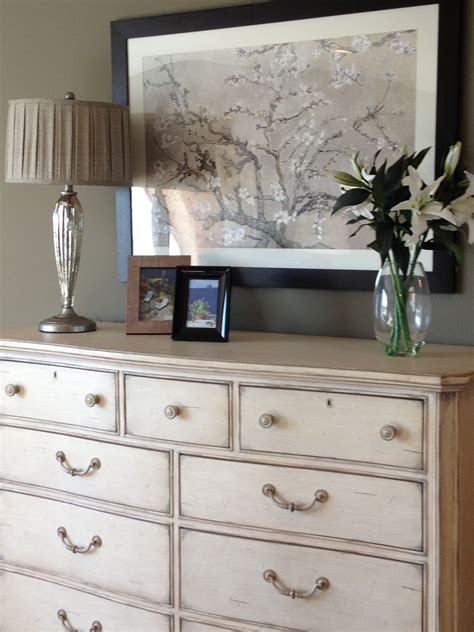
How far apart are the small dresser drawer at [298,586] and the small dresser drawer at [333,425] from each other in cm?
24

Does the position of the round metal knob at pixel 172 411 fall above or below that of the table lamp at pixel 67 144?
below

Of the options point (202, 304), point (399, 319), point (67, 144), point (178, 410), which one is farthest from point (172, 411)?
point (67, 144)

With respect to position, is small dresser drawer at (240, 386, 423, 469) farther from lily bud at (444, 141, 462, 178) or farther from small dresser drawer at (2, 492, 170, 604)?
lily bud at (444, 141, 462, 178)

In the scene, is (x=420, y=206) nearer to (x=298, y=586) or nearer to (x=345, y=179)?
(x=345, y=179)

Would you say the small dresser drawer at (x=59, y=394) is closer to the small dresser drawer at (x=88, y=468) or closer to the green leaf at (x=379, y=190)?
the small dresser drawer at (x=88, y=468)

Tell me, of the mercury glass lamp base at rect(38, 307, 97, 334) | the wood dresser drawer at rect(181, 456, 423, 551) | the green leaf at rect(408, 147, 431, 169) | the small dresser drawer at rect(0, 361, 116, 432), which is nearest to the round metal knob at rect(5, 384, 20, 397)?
the small dresser drawer at rect(0, 361, 116, 432)

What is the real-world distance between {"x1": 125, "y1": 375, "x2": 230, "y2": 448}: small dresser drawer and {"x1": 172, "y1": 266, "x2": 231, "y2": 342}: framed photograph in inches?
9.3

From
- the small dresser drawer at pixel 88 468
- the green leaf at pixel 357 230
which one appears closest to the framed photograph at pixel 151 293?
the small dresser drawer at pixel 88 468

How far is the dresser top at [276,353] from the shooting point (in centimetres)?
194

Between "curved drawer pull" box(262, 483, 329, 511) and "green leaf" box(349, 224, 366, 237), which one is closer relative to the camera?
"curved drawer pull" box(262, 483, 329, 511)

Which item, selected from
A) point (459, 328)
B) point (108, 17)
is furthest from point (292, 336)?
point (108, 17)

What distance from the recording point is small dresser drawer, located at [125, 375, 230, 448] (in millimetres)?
2158

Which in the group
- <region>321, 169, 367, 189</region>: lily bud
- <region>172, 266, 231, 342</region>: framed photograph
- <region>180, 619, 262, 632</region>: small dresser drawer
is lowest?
<region>180, 619, 262, 632</region>: small dresser drawer

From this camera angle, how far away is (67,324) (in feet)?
8.59
